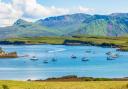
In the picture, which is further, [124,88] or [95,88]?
[95,88]

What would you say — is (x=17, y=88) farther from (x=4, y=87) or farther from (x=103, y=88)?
(x=103, y=88)

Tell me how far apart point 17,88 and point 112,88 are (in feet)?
38.8

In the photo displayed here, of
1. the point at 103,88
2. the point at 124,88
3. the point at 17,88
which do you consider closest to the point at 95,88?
the point at 103,88

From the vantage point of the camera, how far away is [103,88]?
4891 centimetres

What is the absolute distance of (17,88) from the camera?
5000 centimetres

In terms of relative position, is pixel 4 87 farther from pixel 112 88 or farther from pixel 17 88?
pixel 112 88

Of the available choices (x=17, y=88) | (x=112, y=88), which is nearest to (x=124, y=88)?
(x=112, y=88)

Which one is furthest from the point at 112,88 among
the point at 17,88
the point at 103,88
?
the point at 17,88

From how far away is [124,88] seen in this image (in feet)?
150

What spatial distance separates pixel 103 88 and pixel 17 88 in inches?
421

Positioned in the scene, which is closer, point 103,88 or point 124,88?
point 124,88

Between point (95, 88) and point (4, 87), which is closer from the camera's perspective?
point (4, 87)

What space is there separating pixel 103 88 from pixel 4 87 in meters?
12.0

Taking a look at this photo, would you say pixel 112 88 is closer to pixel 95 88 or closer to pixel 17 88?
pixel 95 88
